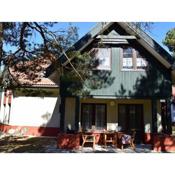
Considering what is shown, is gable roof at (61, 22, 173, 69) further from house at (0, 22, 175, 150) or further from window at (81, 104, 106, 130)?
window at (81, 104, 106, 130)

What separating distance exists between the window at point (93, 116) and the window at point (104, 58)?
2228 millimetres

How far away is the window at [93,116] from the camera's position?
559 inches

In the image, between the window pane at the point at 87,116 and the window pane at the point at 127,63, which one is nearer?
the window pane at the point at 127,63

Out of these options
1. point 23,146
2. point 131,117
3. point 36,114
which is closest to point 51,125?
point 36,114

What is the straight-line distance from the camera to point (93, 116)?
14.3 m

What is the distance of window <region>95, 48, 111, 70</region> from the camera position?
42.6 ft

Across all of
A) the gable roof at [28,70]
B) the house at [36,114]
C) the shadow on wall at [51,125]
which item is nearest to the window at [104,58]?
the gable roof at [28,70]

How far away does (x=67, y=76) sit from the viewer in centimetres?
1006

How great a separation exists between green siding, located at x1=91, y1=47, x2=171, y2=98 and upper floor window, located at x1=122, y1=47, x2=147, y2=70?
23 centimetres

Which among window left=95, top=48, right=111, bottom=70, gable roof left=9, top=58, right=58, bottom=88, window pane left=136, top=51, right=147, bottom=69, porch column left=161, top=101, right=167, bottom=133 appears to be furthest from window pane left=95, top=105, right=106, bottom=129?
gable roof left=9, top=58, right=58, bottom=88

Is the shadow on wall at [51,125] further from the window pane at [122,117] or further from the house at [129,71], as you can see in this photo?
the window pane at [122,117]
